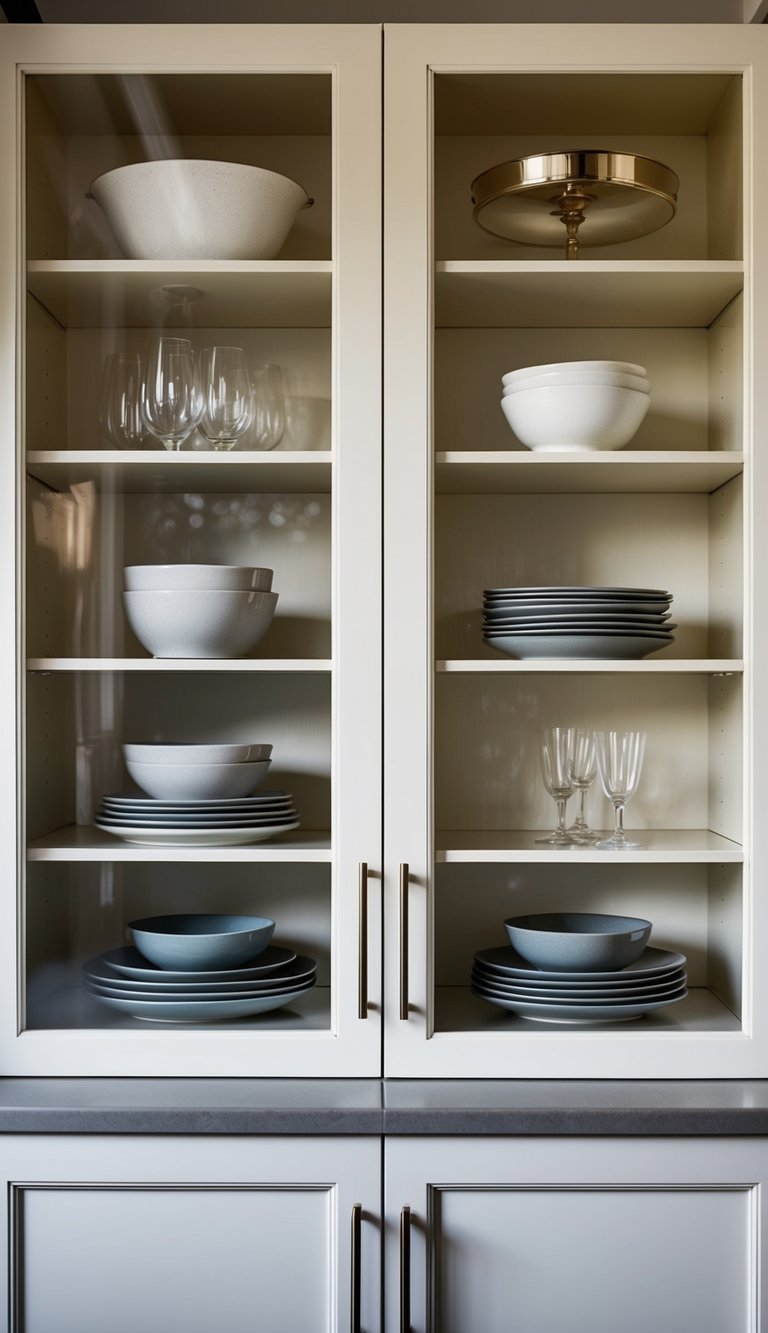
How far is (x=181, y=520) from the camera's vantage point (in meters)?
1.65

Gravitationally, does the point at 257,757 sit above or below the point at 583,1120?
above

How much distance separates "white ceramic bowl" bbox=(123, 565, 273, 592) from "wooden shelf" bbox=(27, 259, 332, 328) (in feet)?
1.15

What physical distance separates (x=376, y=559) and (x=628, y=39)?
2.65 ft

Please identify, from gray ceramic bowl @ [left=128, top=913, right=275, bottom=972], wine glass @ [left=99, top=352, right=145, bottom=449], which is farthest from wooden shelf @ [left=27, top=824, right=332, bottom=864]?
wine glass @ [left=99, top=352, right=145, bottom=449]

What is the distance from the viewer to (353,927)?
62.4 inches

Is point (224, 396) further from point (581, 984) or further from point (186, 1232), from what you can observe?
point (186, 1232)

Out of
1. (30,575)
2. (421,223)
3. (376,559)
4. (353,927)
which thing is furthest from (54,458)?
(353,927)

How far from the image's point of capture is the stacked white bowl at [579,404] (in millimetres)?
1649

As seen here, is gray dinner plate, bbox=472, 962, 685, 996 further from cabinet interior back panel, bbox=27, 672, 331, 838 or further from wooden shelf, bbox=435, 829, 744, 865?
cabinet interior back panel, bbox=27, 672, 331, 838

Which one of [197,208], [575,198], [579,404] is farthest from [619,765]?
[197,208]

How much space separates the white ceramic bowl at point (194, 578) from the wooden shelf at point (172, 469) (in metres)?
0.12

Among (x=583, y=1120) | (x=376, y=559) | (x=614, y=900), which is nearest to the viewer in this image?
(x=583, y=1120)

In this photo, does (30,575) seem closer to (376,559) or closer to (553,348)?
(376,559)

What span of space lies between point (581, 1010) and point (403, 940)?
28 centimetres
